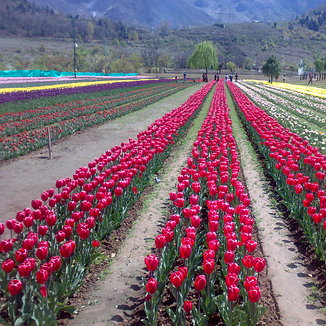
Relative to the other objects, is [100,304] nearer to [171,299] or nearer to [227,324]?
[171,299]

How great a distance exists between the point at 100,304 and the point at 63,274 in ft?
1.60

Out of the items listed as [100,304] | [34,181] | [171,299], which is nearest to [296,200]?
[171,299]

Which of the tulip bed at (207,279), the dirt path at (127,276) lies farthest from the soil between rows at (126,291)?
the tulip bed at (207,279)

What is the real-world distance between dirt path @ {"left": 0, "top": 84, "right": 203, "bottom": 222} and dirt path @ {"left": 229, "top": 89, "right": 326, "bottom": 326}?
4.03 metres

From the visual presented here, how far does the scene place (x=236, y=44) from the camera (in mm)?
179375

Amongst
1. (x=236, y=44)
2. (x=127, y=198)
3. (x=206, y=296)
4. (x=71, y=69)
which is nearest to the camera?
(x=206, y=296)

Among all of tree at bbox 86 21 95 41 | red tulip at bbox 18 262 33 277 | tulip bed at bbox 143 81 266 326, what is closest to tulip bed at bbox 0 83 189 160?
tulip bed at bbox 143 81 266 326

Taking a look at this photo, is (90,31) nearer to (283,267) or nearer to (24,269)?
(283,267)

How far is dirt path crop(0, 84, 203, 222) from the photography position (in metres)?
7.37

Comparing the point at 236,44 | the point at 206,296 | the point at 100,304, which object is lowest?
the point at 100,304

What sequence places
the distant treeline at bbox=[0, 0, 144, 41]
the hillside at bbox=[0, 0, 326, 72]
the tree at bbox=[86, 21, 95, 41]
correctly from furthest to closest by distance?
the tree at bbox=[86, 21, 95, 41] → the distant treeline at bbox=[0, 0, 144, 41] → the hillside at bbox=[0, 0, 326, 72]

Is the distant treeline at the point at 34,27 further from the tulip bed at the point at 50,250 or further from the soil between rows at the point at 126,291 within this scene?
the soil between rows at the point at 126,291

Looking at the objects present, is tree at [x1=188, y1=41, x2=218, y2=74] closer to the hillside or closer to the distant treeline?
the hillside

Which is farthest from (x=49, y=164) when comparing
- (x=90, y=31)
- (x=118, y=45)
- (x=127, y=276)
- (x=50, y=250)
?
(x=90, y=31)
